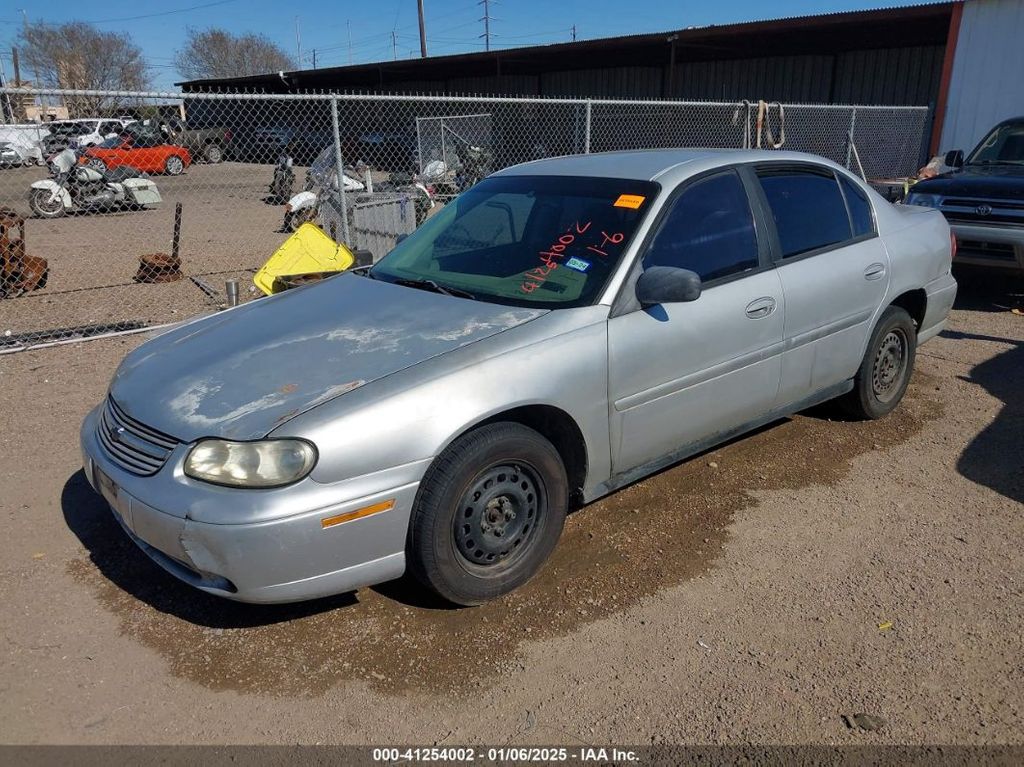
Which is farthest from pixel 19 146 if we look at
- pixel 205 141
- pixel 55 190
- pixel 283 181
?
pixel 55 190

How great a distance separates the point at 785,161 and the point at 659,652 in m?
2.80

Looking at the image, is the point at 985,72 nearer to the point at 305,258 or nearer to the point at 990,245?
the point at 990,245

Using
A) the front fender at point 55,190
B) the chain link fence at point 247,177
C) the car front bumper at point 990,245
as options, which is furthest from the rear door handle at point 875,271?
the front fender at point 55,190

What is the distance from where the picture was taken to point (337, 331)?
11.1 feet

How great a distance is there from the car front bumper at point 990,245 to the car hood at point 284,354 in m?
6.37

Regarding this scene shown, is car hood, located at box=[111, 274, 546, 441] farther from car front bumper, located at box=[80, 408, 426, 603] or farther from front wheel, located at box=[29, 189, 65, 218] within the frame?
front wheel, located at box=[29, 189, 65, 218]

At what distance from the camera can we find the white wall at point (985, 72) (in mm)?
13383

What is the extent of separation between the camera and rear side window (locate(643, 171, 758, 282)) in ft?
12.0

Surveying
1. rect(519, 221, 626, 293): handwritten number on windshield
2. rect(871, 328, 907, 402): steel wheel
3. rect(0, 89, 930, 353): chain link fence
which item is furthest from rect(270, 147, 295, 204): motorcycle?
rect(519, 221, 626, 293): handwritten number on windshield

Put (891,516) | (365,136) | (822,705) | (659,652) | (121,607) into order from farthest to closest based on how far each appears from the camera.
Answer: (365,136) → (891,516) → (121,607) → (659,652) → (822,705)

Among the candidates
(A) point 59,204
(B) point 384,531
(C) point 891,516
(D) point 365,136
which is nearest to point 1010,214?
(C) point 891,516

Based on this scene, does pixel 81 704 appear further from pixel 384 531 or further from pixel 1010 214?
A: pixel 1010 214

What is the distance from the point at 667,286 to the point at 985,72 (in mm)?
13910

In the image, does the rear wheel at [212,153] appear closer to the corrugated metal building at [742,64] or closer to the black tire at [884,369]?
the corrugated metal building at [742,64]
